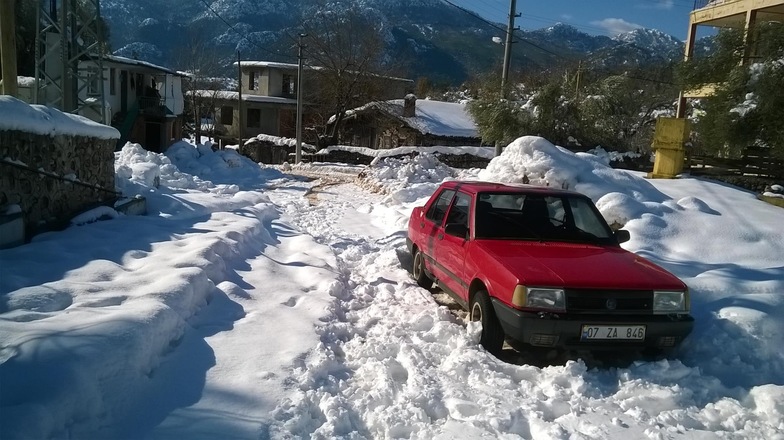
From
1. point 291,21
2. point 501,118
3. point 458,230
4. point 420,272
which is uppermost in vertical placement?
point 291,21

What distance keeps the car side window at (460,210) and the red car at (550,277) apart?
0.02 m

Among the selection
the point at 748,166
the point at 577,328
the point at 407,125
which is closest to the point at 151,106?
the point at 407,125

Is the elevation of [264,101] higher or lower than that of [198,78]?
lower

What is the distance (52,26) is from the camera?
17.1m

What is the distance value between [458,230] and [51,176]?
5259 mm

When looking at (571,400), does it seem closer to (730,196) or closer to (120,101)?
(730,196)

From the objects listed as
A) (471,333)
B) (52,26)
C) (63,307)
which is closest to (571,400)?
(471,333)

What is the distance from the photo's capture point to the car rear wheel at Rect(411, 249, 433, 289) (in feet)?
24.1

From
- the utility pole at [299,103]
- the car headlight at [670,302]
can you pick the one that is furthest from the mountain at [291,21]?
the car headlight at [670,302]

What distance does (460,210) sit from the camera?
21.7 ft

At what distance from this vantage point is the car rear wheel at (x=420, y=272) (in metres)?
7.35

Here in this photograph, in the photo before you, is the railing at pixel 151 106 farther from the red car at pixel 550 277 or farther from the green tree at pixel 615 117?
the red car at pixel 550 277

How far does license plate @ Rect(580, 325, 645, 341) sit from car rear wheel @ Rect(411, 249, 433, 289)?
284cm

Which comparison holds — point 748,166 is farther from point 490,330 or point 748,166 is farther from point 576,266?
point 490,330
